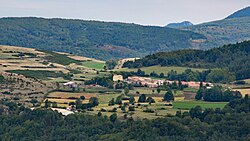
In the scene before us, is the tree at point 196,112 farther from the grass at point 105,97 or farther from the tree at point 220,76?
the tree at point 220,76

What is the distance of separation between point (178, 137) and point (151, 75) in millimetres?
59481

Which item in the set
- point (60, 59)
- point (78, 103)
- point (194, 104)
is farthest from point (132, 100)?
point (60, 59)

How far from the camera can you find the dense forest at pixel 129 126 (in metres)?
74.2

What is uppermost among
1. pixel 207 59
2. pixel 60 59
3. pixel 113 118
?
pixel 207 59

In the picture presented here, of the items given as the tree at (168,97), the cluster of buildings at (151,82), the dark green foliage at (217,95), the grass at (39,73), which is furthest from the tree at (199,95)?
the grass at (39,73)

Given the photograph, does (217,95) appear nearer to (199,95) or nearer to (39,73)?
(199,95)

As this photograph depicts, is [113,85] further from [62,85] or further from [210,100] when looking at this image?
[210,100]

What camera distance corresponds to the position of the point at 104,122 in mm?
81375

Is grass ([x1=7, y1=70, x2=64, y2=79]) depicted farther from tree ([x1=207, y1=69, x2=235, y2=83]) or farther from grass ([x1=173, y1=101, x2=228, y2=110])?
grass ([x1=173, y1=101, x2=228, y2=110])

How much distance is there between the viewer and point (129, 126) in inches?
3095

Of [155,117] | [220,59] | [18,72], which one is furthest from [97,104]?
[220,59]

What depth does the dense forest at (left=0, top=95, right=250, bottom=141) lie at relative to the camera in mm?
74188

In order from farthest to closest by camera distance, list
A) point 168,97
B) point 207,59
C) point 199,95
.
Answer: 1. point 207,59
2. point 199,95
3. point 168,97

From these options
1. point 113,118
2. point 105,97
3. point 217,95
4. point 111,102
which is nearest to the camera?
point 113,118
